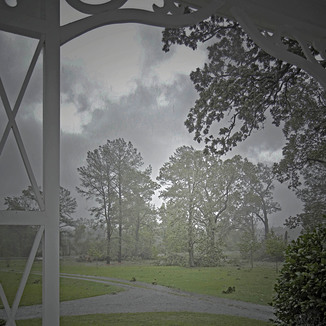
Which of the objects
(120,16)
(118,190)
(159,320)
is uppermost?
(120,16)

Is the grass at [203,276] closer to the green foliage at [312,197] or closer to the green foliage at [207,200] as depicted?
the green foliage at [207,200]

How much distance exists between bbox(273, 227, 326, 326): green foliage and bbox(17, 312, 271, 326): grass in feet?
3.41

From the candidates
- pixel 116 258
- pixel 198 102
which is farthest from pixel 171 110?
pixel 116 258

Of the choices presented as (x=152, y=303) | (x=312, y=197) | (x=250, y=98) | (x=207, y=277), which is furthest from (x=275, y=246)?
(x=250, y=98)

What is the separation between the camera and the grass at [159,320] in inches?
142

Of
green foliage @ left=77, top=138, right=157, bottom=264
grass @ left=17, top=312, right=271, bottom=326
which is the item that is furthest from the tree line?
grass @ left=17, top=312, right=271, bottom=326

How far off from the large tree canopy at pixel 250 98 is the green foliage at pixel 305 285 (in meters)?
1.93

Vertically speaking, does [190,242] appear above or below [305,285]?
above

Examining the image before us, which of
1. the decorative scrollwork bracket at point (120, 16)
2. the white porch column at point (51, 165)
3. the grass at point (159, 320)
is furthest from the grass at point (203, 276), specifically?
the decorative scrollwork bracket at point (120, 16)

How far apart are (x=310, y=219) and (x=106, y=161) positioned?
8.17ft

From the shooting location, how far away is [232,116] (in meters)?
4.86

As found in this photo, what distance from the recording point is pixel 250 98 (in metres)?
4.97

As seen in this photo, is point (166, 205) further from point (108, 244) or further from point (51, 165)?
point (51, 165)

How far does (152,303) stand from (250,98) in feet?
8.68
